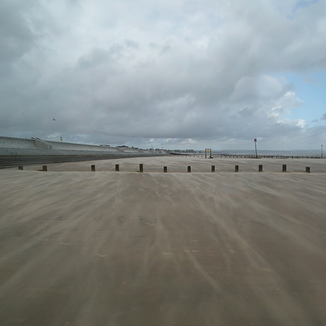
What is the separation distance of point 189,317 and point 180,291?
39 centimetres

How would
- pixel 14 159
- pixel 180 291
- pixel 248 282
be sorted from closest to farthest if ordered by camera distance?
pixel 180 291 → pixel 248 282 → pixel 14 159

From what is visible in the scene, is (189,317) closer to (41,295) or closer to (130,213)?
(41,295)

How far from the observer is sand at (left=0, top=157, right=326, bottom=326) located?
2.26 m

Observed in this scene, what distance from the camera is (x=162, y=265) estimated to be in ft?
10.4

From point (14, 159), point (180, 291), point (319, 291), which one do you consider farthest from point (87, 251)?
point (14, 159)

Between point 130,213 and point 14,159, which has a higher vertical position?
point 14,159

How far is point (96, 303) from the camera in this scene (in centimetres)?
238

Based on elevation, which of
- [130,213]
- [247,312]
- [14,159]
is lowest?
[247,312]

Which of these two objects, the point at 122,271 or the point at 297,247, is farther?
the point at 297,247

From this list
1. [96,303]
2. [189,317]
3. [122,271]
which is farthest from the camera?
[122,271]

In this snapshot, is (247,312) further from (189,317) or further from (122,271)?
(122,271)

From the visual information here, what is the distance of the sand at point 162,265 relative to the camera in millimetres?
2256

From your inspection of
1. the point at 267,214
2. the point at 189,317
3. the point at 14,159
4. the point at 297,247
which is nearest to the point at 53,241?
the point at 189,317

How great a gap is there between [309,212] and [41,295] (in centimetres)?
653
